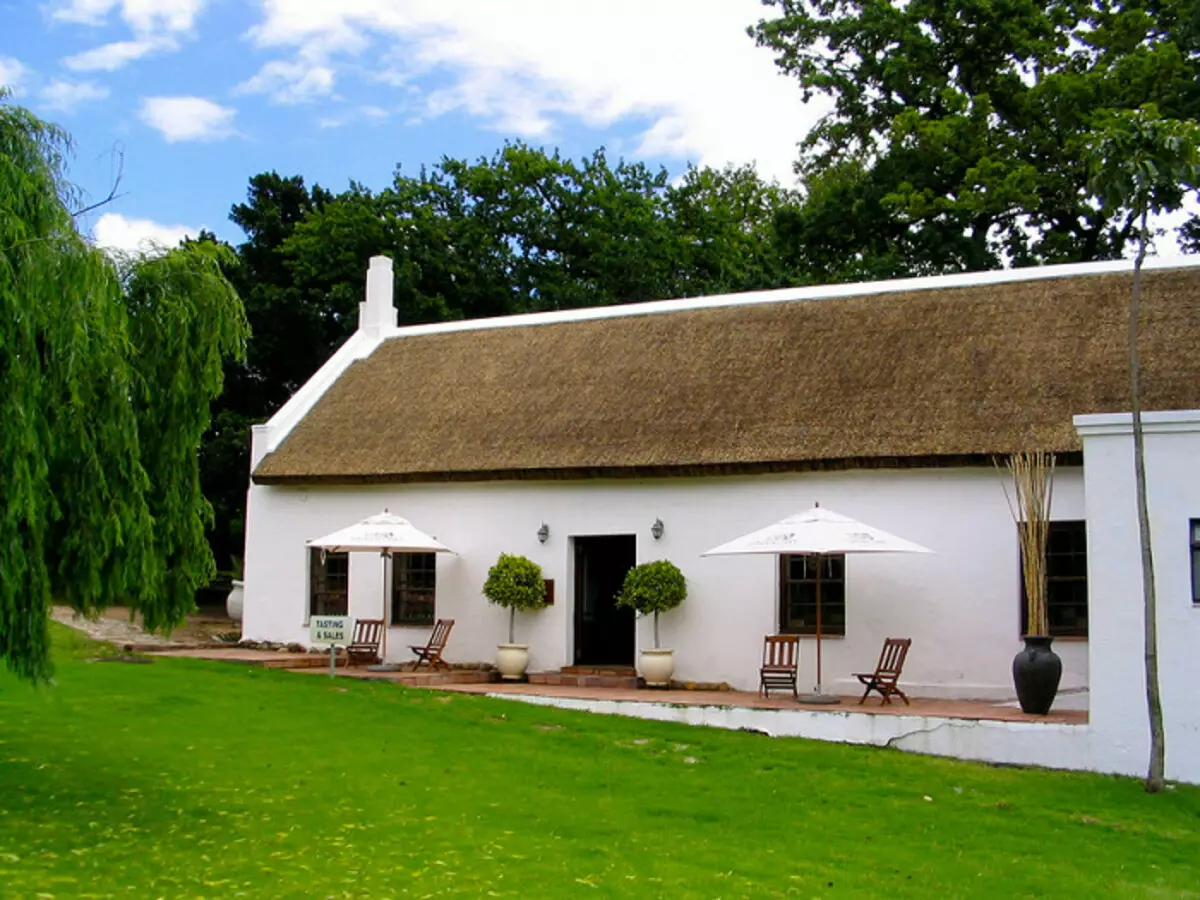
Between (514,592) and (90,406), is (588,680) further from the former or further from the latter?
(90,406)

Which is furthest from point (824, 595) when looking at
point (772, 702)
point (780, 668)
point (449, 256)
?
point (449, 256)

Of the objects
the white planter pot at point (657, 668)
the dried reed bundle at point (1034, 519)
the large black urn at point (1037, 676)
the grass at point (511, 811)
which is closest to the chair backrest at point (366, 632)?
the grass at point (511, 811)

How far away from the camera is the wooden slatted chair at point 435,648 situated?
19.4 m

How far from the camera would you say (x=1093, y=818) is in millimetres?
11727

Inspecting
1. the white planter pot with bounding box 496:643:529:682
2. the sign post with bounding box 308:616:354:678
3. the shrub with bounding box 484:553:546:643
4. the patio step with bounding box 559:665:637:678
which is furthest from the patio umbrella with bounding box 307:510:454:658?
the patio step with bounding box 559:665:637:678

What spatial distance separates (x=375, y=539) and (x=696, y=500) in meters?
4.54

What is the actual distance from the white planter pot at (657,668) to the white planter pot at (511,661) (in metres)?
1.94

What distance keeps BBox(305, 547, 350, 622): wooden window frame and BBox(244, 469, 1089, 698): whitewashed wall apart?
16cm

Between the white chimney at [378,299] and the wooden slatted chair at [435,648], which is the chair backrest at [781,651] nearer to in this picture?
the wooden slatted chair at [435,648]

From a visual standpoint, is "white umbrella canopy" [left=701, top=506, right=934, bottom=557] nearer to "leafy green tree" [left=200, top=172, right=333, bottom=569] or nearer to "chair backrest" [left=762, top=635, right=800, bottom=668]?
"chair backrest" [left=762, top=635, right=800, bottom=668]

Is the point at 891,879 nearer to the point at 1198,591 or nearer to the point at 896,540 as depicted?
the point at 1198,591

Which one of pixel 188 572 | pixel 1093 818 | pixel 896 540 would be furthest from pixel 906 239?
pixel 188 572

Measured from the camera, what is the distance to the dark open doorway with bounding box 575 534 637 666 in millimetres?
20172

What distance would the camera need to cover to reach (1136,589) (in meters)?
13.6
